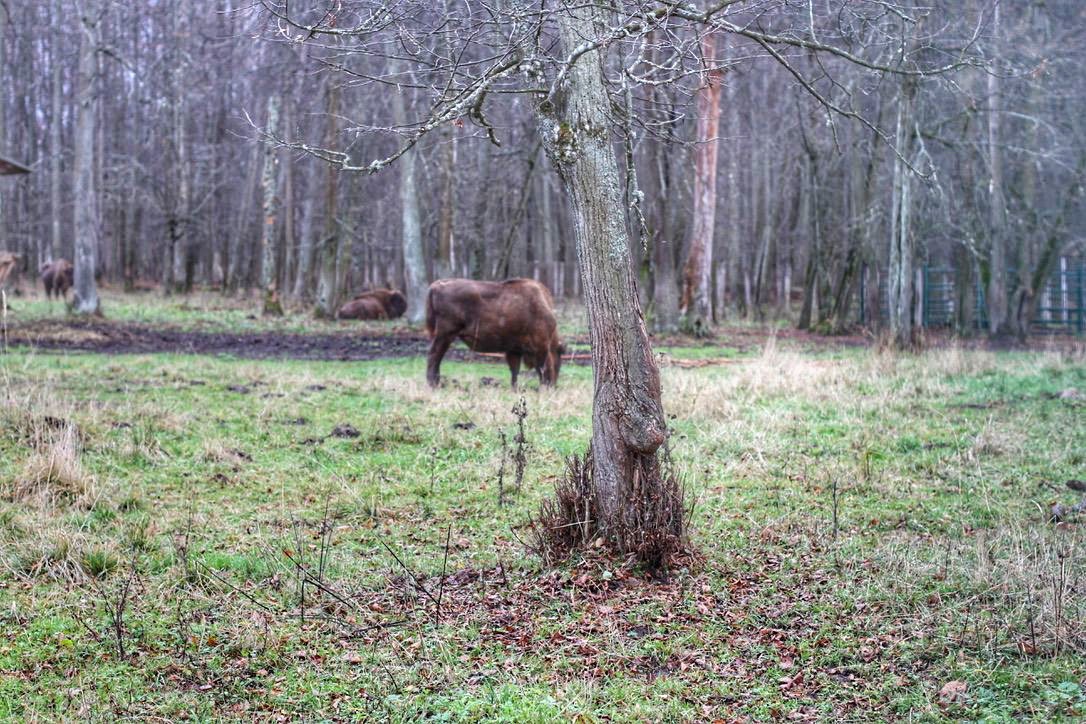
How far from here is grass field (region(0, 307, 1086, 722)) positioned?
178 inches

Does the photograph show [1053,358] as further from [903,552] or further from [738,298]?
[738,298]

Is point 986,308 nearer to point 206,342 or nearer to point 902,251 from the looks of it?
point 902,251

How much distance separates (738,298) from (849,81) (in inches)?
469

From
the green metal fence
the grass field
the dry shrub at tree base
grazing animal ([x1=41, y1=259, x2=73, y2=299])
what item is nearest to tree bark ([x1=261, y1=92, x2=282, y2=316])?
grazing animal ([x1=41, y1=259, x2=73, y2=299])

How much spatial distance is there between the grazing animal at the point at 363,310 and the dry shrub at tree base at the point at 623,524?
21003mm

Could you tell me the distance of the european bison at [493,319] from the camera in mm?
13499

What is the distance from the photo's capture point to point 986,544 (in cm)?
623

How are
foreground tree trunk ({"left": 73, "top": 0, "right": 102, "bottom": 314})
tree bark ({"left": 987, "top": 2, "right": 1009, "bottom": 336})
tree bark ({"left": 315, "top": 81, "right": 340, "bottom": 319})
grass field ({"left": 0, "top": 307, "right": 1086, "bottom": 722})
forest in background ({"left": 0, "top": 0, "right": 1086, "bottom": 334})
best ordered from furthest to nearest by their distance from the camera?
tree bark ({"left": 315, "top": 81, "right": 340, "bottom": 319}) → tree bark ({"left": 987, "top": 2, "right": 1009, "bottom": 336}) → foreground tree trunk ({"left": 73, "top": 0, "right": 102, "bottom": 314}) → forest in background ({"left": 0, "top": 0, "right": 1086, "bottom": 334}) → grass field ({"left": 0, "top": 307, "right": 1086, "bottom": 722})

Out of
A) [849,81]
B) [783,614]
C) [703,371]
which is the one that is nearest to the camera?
[783,614]

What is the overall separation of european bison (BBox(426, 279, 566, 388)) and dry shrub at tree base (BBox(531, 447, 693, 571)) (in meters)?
7.23

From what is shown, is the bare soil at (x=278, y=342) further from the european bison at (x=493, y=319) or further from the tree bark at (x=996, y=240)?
the european bison at (x=493, y=319)

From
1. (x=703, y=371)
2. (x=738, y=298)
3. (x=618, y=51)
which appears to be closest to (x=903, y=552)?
(x=618, y=51)

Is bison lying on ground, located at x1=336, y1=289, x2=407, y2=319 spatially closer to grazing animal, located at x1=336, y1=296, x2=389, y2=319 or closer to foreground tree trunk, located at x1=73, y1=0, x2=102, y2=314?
grazing animal, located at x1=336, y1=296, x2=389, y2=319

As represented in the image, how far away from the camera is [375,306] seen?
27.5 metres
